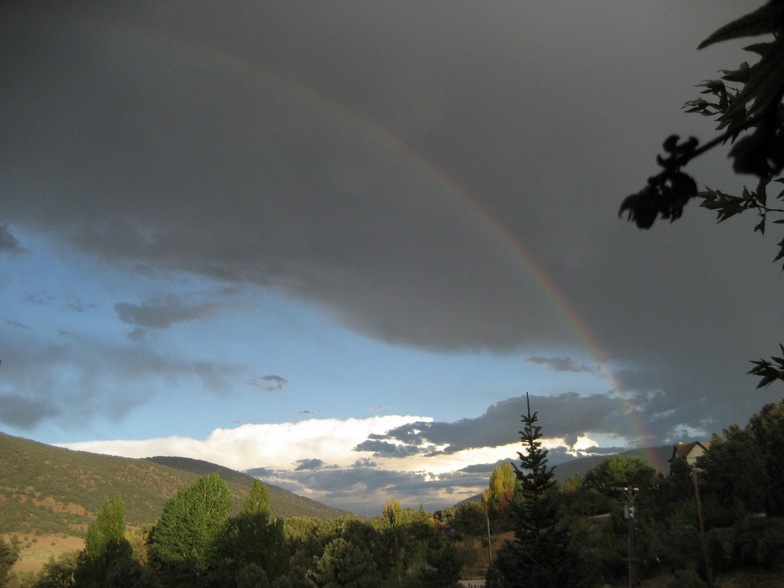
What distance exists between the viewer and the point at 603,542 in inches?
1831

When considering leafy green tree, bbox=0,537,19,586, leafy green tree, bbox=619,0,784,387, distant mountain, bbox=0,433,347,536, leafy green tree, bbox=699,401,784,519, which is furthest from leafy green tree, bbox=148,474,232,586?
leafy green tree, bbox=619,0,784,387

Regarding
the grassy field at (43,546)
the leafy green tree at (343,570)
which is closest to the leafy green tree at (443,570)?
the leafy green tree at (343,570)

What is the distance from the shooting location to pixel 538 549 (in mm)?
31516

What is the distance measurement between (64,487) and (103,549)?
78.7 metres

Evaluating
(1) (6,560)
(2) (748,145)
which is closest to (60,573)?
(1) (6,560)

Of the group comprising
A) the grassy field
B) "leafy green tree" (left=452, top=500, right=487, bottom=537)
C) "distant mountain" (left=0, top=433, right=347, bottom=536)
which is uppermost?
"distant mountain" (left=0, top=433, right=347, bottom=536)

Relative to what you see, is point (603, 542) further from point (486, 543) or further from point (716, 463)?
point (486, 543)

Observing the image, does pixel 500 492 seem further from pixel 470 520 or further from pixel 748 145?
pixel 748 145

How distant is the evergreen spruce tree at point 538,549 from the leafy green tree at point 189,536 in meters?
35.9

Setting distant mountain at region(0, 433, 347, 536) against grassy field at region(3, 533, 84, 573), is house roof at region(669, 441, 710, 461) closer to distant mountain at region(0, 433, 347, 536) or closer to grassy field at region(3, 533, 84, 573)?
distant mountain at region(0, 433, 347, 536)

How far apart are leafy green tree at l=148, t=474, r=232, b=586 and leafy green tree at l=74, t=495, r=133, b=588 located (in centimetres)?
421

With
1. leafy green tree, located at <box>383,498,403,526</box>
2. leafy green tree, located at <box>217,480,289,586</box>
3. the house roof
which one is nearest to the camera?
leafy green tree, located at <box>217,480,289,586</box>

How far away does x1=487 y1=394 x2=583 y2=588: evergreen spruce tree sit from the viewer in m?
30.4

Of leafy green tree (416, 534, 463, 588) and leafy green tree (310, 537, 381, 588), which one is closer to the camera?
leafy green tree (416, 534, 463, 588)
